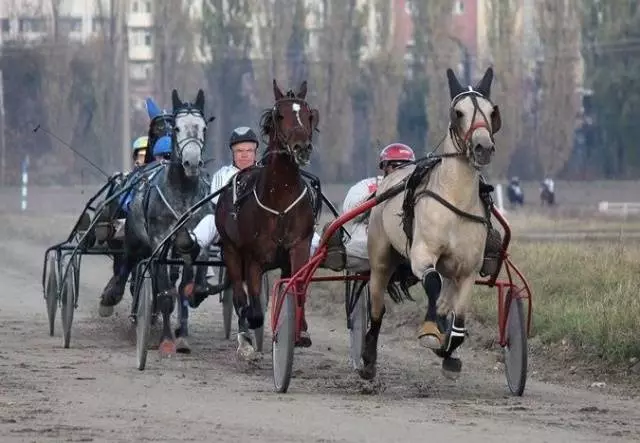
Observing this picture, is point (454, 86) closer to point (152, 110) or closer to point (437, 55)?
point (152, 110)

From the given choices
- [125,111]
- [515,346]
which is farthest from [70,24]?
[515,346]

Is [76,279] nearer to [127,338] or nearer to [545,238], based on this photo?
[127,338]

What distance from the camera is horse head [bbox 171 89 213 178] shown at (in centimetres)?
1170

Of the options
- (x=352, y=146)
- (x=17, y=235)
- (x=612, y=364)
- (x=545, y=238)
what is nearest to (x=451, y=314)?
(x=612, y=364)

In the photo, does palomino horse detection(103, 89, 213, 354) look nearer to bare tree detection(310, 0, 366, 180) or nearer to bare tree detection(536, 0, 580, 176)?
bare tree detection(310, 0, 366, 180)

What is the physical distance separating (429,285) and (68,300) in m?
4.45

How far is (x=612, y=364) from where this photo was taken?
1045cm

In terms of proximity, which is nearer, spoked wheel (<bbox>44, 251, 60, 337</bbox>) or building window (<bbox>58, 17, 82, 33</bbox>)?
spoked wheel (<bbox>44, 251, 60, 337</bbox>)

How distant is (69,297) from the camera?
508 inches

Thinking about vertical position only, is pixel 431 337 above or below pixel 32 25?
below

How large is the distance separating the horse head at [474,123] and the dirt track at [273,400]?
124cm

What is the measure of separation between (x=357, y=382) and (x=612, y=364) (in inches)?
60.2

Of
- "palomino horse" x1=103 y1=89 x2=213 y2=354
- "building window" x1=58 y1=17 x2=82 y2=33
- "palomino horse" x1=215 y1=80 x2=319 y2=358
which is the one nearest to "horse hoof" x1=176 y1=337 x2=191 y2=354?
"palomino horse" x1=103 y1=89 x2=213 y2=354

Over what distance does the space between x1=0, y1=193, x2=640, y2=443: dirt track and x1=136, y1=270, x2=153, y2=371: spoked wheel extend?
0.11 m
